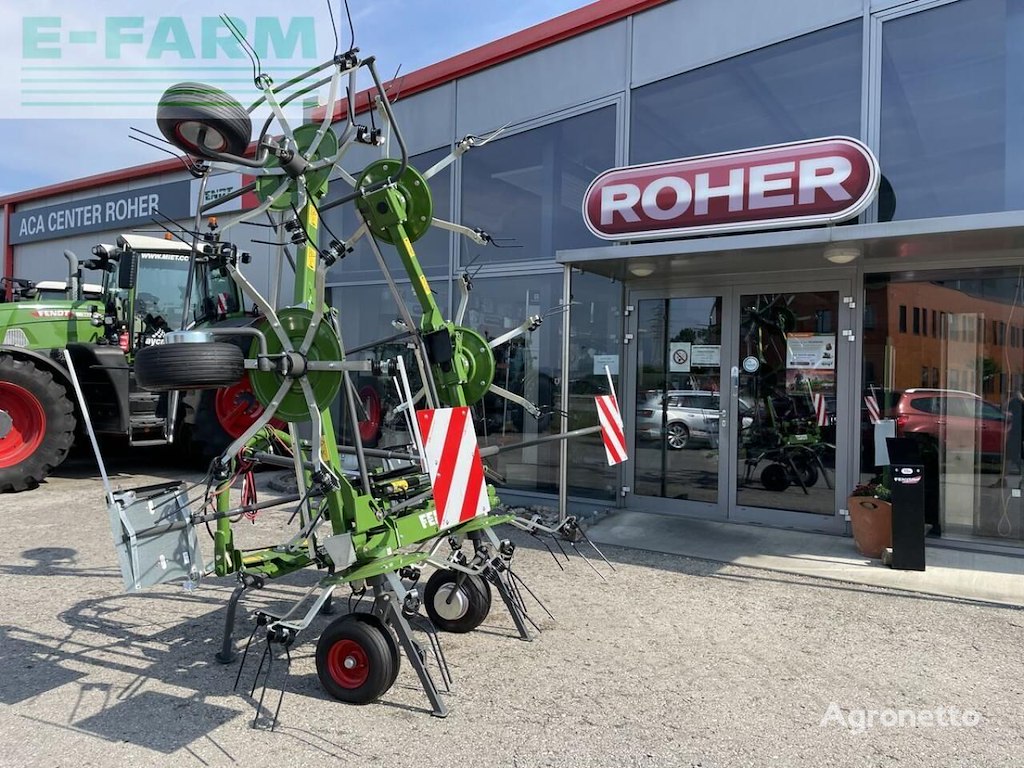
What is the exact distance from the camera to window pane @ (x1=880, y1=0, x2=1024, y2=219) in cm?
564

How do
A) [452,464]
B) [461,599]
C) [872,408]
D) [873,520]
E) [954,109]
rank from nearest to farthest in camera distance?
[452,464]
[461,599]
[873,520]
[954,109]
[872,408]

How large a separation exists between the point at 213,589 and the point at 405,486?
2.06 metres

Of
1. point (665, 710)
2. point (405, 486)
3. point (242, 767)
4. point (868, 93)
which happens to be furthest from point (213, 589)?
point (868, 93)

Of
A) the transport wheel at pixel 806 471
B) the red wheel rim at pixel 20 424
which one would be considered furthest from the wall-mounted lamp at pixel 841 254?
the red wheel rim at pixel 20 424

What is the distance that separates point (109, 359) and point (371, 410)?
3.20 meters

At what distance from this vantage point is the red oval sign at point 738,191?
18.4 feet

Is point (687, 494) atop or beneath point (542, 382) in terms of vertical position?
beneath

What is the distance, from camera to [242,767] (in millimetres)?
2752

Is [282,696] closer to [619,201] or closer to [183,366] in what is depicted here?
[183,366]

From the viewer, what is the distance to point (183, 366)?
320 centimetres

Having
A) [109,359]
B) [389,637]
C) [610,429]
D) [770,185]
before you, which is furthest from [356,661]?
[109,359]

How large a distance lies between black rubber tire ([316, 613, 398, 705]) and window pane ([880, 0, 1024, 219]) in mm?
5336

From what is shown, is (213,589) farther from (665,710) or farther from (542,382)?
(542,382)

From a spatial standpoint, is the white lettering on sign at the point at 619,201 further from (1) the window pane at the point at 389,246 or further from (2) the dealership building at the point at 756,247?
(1) the window pane at the point at 389,246
